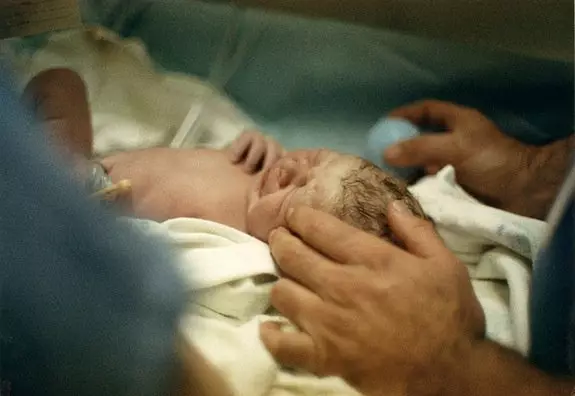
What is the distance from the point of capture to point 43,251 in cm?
44

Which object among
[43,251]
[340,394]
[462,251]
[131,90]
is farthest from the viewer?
[131,90]

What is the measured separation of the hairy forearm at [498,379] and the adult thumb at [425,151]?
0.29m

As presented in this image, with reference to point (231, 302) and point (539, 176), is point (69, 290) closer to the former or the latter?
point (231, 302)

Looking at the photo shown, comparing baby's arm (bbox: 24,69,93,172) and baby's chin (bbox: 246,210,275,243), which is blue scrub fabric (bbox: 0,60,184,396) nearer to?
baby's arm (bbox: 24,69,93,172)

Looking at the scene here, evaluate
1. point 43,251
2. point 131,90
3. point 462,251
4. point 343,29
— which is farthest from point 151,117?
point 43,251

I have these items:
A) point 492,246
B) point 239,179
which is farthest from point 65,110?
point 492,246

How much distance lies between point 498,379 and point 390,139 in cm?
37

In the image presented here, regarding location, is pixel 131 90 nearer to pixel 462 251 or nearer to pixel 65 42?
pixel 65 42

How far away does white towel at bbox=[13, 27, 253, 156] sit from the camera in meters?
0.97

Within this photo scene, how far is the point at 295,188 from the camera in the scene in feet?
2.59

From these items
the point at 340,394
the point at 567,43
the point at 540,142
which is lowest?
the point at 340,394

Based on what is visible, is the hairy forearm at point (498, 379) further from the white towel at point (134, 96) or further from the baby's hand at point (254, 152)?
the white towel at point (134, 96)

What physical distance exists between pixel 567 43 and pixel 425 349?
41 cm

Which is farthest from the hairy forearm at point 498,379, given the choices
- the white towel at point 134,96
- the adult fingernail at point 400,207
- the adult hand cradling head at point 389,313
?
the white towel at point 134,96
